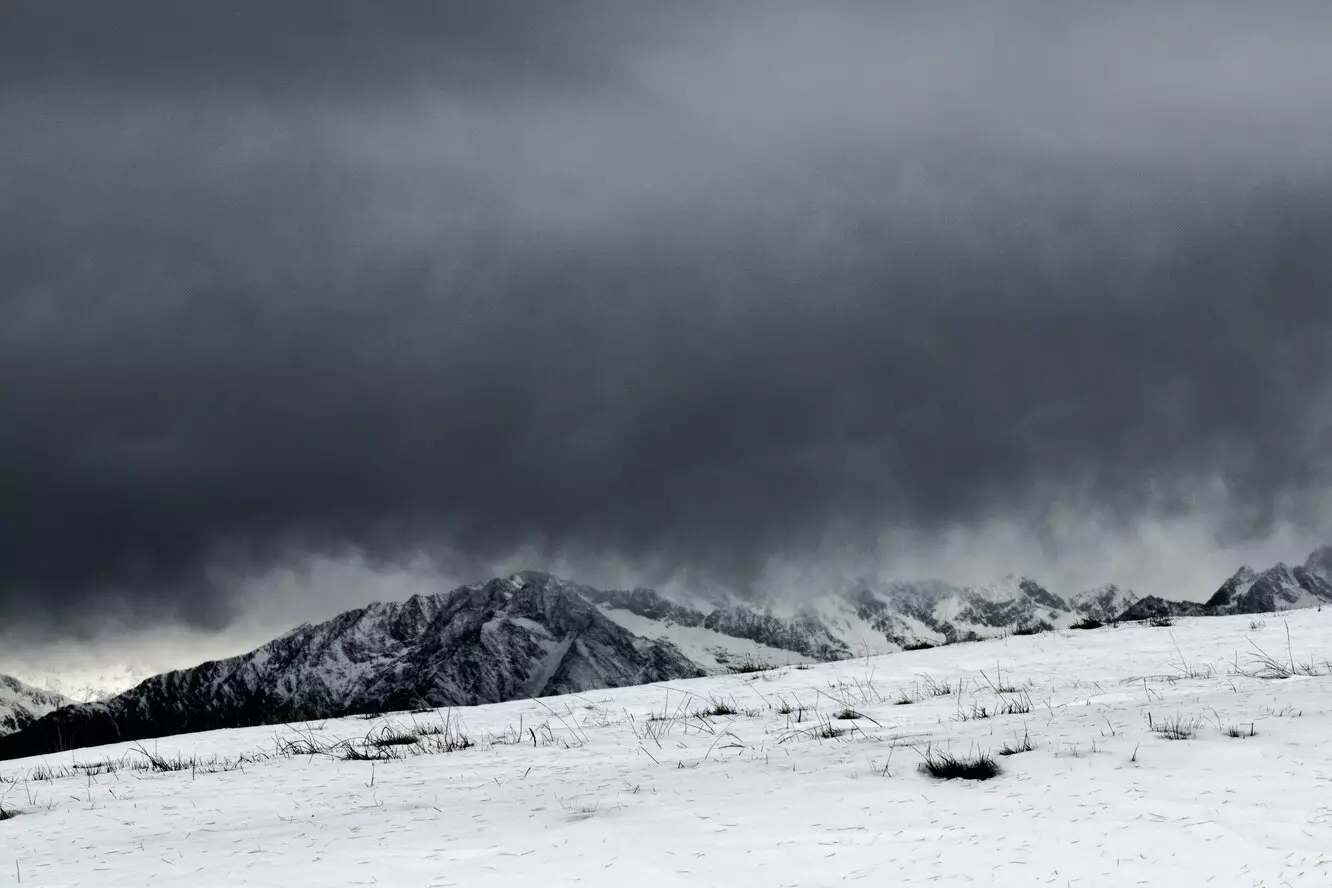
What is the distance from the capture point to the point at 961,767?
816 cm

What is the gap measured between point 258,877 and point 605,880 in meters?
2.39

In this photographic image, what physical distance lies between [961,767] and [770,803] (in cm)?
160

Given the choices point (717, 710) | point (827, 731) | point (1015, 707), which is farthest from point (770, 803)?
point (717, 710)

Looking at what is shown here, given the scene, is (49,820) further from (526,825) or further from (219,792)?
(526,825)

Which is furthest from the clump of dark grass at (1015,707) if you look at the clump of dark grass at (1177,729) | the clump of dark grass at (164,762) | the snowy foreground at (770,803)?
the clump of dark grass at (164,762)

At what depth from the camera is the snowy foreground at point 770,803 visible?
6309 mm

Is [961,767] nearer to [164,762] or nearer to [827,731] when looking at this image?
[827,731]

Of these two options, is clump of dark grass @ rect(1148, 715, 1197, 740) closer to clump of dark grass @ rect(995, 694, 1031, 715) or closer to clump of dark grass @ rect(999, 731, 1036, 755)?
clump of dark grass @ rect(999, 731, 1036, 755)

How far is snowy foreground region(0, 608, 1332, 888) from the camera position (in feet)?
20.7

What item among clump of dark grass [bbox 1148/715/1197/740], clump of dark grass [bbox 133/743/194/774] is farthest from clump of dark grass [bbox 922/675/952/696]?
clump of dark grass [bbox 133/743/194/774]

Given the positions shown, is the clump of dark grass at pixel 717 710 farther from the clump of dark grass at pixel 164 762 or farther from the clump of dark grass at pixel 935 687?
the clump of dark grass at pixel 164 762

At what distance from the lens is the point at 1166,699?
12.0 meters

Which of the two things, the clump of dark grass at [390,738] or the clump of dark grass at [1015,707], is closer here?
the clump of dark grass at [1015,707]

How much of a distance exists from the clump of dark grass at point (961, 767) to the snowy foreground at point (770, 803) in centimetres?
13
